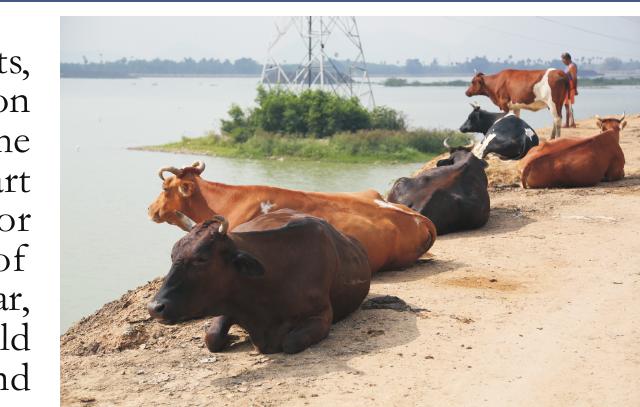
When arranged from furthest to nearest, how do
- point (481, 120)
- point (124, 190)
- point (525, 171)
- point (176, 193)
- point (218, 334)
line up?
point (124, 190), point (481, 120), point (525, 171), point (176, 193), point (218, 334)

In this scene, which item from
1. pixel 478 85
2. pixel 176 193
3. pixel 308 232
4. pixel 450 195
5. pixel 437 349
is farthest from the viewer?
pixel 478 85

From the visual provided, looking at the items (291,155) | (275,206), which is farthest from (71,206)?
(275,206)

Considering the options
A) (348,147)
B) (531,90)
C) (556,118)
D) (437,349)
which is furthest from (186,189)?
(348,147)

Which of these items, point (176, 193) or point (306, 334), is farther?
point (176, 193)

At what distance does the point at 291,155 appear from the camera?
44.0m

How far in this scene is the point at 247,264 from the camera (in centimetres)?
711

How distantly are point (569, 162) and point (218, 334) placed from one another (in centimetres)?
864

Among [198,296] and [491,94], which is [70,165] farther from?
[198,296]

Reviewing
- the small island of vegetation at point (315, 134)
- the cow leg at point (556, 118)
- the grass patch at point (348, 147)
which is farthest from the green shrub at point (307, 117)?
the cow leg at point (556, 118)

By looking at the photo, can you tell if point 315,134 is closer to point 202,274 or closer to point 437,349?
point 437,349

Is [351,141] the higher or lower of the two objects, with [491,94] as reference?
lower

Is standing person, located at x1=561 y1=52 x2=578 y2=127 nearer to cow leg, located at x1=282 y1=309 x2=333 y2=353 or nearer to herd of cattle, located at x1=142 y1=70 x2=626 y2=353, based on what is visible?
herd of cattle, located at x1=142 y1=70 x2=626 y2=353

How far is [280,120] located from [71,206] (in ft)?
59.1

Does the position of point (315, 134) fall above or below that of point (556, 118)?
below
